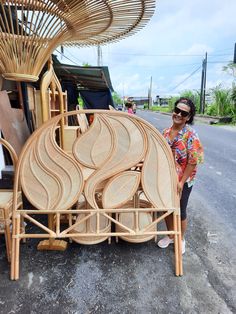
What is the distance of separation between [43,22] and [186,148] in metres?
1.45

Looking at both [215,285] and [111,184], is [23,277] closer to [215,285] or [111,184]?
[111,184]

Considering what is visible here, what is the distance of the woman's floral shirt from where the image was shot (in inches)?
78.1

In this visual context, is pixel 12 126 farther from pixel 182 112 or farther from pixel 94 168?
pixel 182 112

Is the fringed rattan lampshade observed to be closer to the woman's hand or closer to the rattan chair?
the rattan chair

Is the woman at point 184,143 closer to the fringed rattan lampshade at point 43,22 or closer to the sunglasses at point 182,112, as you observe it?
the sunglasses at point 182,112

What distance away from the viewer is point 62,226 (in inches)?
105

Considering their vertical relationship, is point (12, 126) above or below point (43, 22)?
below

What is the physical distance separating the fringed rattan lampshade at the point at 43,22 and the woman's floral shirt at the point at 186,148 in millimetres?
974

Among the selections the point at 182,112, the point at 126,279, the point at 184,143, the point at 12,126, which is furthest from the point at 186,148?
the point at 12,126

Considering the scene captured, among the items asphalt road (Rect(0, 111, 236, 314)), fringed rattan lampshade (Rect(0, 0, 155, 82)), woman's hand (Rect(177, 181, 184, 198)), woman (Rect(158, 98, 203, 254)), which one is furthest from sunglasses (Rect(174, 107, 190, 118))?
asphalt road (Rect(0, 111, 236, 314))

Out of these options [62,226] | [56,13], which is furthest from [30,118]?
[56,13]

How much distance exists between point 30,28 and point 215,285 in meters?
2.33

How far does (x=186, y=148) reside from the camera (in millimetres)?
2031

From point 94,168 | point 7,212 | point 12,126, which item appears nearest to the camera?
point 94,168
